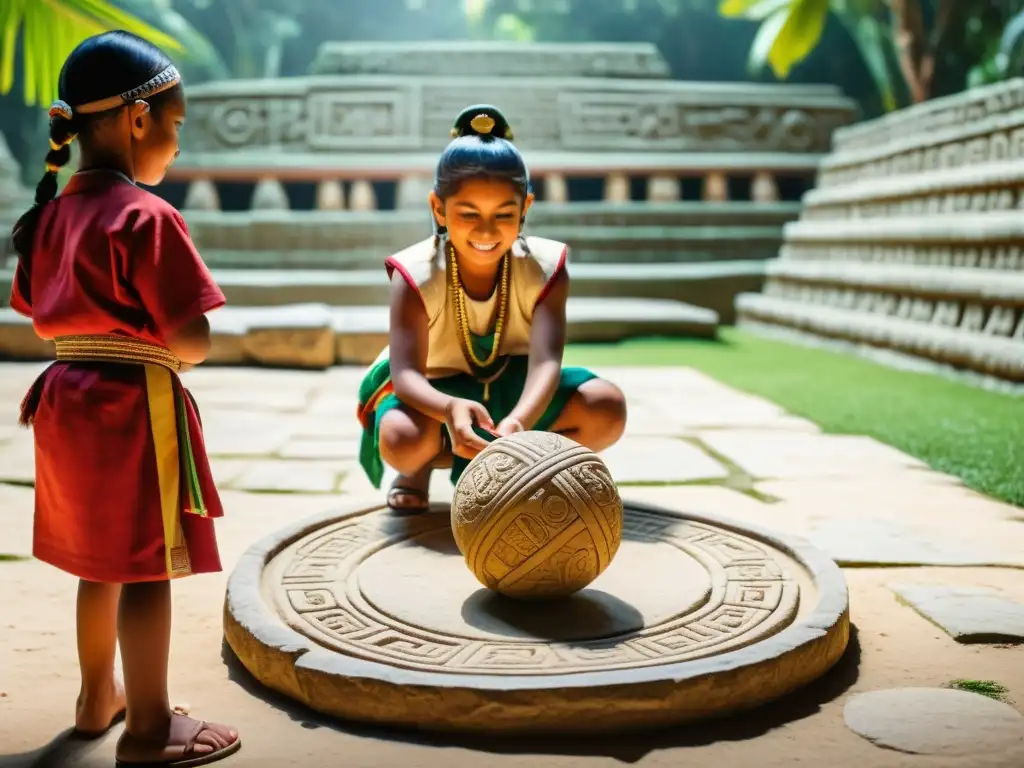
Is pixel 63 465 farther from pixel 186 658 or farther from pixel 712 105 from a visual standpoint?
pixel 712 105

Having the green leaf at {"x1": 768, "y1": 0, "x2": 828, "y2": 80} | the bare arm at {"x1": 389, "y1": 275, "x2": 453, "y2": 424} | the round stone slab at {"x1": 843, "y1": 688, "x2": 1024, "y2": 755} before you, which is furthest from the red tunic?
the green leaf at {"x1": 768, "y1": 0, "x2": 828, "y2": 80}

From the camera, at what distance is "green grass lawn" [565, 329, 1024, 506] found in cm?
358

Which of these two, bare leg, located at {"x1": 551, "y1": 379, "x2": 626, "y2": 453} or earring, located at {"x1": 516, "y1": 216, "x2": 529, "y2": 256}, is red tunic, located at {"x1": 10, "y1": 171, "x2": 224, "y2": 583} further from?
bare leg, located at {"x1": 551, "y1": 379, "x2": 626, "y2": 453}

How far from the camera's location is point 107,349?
147 cm

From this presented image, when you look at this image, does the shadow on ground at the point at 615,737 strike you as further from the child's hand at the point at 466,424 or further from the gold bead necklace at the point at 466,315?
the gold bead necklace at the point at 466,315

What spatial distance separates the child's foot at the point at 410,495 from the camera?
99.2 inches

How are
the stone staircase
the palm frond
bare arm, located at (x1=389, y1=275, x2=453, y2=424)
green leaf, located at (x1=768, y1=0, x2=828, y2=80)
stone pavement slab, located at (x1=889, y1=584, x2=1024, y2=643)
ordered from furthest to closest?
green leaf, located at (x1=768, y1=0, x2=828, y2=80) < the stone staircase < the palm frond < bare arm, located at (x1=389, y1=275, x2=453, y2=424) < stone pavement slab, located at (x1=889, y1=584, x2=1024, y2=643)

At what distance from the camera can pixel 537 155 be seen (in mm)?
10000

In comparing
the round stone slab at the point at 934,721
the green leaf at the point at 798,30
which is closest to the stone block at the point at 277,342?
the round stone slab at the point at 934,721

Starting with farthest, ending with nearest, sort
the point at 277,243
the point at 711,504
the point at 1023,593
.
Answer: the point at 277,243, the point at 711,504, the point at 1023,593

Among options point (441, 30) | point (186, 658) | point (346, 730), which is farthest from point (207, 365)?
point (441, 30)

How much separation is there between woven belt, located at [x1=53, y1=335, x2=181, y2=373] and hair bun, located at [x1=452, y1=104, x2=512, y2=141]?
1.11 meters

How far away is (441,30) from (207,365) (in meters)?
14.6

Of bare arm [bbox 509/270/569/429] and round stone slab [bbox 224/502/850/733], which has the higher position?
bare arm [bbox 509/270/569/429]
